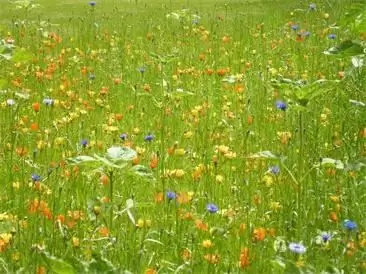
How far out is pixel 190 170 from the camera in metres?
4.23

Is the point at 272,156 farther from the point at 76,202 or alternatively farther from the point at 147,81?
the point at 147,81

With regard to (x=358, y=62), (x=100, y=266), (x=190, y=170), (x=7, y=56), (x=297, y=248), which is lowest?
(x=190, y=170)

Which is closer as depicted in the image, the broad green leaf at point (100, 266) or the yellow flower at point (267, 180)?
the broad green leaf at point (100, 266)

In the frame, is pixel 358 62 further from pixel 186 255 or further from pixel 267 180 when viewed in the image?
pixel 186 255

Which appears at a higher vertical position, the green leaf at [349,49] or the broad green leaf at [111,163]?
the green leaf at [349,49]

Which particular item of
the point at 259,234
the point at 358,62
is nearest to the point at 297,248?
the point at 259,234

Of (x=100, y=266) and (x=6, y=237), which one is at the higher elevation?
(x=100, y=266)

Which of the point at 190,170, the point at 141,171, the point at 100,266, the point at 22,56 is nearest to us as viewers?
the point at 100,266

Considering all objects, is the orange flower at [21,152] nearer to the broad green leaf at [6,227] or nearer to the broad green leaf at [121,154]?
the broad green leaf at [6,227]

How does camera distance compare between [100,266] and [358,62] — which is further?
[358,62]

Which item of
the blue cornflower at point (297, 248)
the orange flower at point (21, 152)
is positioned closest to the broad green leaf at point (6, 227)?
the orange flower at point (21, 152)

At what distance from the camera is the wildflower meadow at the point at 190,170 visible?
2.60m

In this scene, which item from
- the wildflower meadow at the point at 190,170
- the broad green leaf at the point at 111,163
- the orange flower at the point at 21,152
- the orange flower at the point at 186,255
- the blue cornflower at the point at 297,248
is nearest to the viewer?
the broad green leaf at the point at 111,163

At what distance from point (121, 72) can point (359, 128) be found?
351 centimetres
